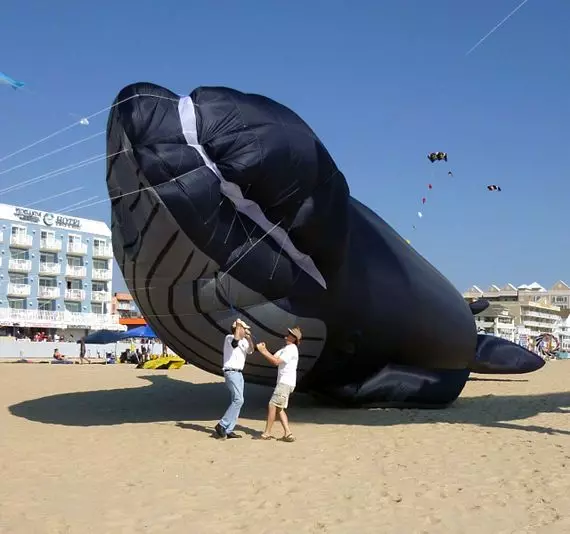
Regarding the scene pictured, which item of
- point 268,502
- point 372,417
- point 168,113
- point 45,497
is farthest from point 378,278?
point 45,497

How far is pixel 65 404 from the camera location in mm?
11359

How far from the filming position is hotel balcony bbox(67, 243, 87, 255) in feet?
189

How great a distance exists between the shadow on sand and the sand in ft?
0.15

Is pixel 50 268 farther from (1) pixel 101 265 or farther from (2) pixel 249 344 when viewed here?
(2) pixel 249 344

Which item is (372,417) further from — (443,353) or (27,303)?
(27,303)

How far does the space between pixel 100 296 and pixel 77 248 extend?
4867mm

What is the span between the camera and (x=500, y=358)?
1252 cm

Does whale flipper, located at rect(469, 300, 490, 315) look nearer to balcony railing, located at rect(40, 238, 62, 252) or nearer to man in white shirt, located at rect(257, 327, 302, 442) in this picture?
man in white shirt, located at rect(257, 327, 302, 442)

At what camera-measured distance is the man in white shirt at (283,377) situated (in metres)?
7.93

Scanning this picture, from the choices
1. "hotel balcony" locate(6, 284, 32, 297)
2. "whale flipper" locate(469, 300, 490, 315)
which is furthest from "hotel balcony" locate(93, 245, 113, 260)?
"whale flipper" locate(469, 300, 490, 315)

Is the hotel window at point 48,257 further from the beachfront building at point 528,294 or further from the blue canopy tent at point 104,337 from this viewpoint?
the beachfront building at point 528,294

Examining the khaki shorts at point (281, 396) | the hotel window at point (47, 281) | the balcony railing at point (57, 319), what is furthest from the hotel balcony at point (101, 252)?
the khaki shorts at point (281, 396)

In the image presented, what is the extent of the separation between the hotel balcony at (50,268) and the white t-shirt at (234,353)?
51352mm

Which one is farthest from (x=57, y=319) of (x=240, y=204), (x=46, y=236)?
(x=240, y=204)
